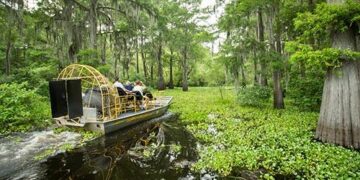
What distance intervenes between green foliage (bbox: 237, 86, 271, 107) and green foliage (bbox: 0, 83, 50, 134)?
9.66 m

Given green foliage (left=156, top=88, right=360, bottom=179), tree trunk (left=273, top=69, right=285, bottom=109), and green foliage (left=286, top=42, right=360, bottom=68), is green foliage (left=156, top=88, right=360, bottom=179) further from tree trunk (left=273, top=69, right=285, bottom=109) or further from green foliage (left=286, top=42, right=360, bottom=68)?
green foliage (left=286, top=42, right=360, bottom=68)

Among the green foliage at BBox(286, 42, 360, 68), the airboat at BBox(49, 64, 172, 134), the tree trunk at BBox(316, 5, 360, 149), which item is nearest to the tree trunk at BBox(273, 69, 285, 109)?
the tree trunk at BBox(316, 5, 360, 149)

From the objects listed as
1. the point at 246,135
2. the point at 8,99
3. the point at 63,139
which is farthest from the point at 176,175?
the point at 8,99

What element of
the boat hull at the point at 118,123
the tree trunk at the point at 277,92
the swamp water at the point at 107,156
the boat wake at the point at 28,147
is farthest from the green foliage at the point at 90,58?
the tree trunk at the point at 277,92

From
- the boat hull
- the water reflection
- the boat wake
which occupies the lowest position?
the water reflection

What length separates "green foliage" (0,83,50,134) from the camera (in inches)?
356

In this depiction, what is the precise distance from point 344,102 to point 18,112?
11.0 m

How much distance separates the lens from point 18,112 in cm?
945

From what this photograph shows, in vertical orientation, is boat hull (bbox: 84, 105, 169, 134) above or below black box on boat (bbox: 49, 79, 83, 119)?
below

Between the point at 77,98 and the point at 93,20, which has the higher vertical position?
the point at 93,20

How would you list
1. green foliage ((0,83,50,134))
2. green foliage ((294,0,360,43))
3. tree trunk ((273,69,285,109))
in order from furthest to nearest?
tree trunk ((273,69,285,109))
green foliage ((0,83,50,134))
green foliage ((294,0,360,43))

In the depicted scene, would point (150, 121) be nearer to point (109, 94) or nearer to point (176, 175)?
point (109, 94)

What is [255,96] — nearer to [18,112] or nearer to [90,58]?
[90,58]

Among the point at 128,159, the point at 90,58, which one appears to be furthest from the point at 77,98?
the point at 90,58
